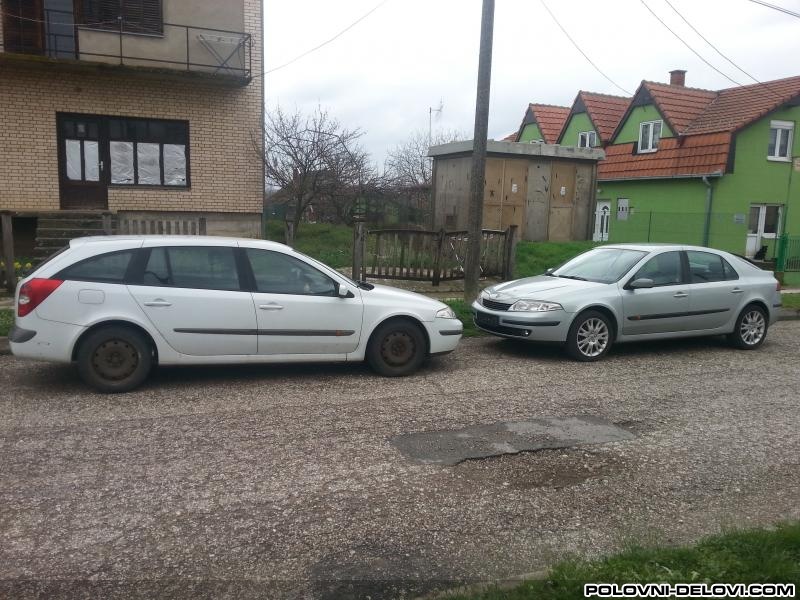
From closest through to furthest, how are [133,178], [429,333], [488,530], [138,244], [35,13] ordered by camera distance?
1. [488,530]
2. [138,244]
3. [429,333]
4. [35,13]
5. [133,178]

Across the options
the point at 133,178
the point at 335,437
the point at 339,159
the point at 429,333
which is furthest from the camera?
the point at 339,159

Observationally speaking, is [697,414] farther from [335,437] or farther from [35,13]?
[35,13]

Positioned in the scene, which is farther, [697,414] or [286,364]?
[286,364]

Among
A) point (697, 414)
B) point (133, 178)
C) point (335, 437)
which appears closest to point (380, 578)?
point (335, 437)

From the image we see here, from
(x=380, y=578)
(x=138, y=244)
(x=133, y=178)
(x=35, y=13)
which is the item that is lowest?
(x=380, y=578)

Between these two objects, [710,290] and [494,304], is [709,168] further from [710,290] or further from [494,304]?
[494,304]

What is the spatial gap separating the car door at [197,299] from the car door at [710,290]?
6.11 metres

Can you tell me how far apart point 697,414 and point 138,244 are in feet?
18.9

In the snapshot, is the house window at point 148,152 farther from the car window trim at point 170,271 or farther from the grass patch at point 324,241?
the car window trim at point 170,271

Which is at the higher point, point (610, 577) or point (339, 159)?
point (339, 159)

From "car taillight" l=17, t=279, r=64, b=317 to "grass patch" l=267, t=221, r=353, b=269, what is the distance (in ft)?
28.9

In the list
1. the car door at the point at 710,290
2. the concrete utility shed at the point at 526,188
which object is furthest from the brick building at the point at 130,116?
the car door at the point at 710,290

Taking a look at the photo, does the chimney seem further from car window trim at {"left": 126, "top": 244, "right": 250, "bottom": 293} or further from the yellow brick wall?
car window trim at {"left": 126, "top": 244, "right": 250, "bottom": 293}

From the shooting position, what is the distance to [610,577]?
325cm
